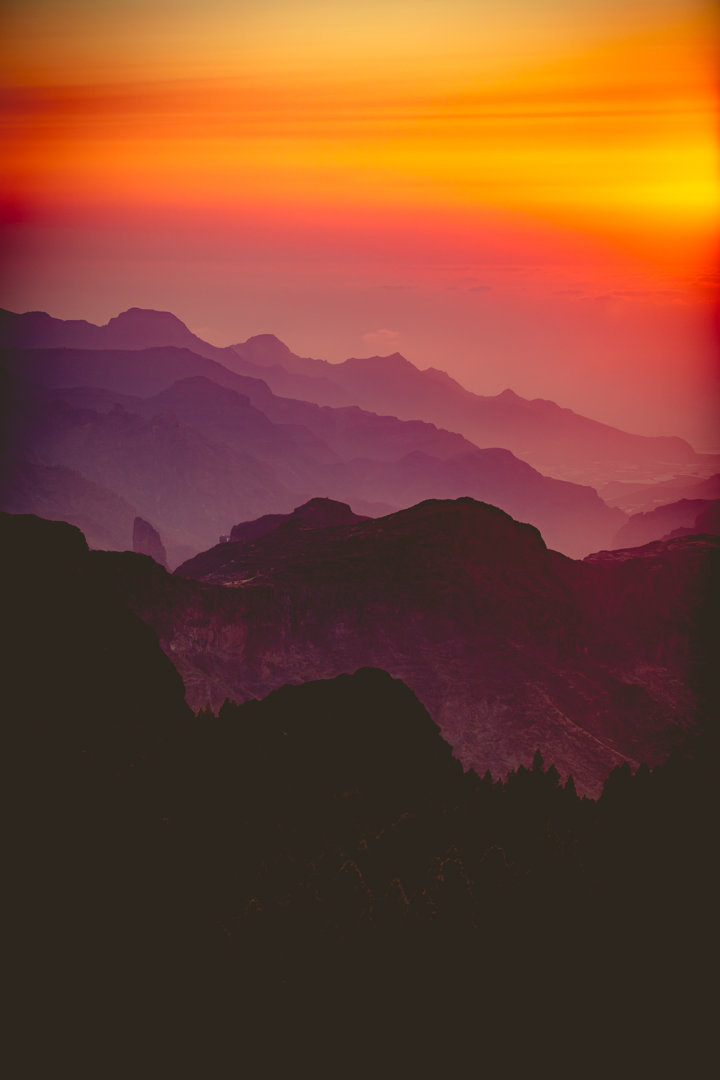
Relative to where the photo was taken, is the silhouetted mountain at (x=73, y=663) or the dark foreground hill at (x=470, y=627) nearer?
the silhouetted mountain at (x=73, y=663)

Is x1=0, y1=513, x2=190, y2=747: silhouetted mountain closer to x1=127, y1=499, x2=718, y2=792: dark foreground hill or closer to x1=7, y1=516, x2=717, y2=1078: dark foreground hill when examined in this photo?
x1=7, y1=516, x2=717, y2=1078: dark foreground hill

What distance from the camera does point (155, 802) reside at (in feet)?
208

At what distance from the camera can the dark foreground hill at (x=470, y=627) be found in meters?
156

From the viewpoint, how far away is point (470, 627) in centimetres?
17188

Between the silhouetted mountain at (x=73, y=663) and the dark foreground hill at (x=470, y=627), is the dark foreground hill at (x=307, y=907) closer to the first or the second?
the silhouetted mountain at (x=73, y=663)

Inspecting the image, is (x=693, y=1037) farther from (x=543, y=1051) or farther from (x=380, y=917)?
(x=380, y=917)

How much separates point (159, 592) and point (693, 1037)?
11538 centimetres

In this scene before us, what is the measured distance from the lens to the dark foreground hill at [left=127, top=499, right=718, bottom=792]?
155625 millimetres

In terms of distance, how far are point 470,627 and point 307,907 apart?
118 metres

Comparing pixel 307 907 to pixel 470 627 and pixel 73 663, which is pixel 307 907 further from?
pixel 470 627

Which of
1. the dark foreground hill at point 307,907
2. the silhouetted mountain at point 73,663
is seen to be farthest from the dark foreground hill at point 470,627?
the dark foreground hill at point 307,907

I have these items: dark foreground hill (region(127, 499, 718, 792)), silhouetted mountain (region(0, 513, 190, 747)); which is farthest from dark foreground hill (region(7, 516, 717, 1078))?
dark foreground hill (region(127, 499, 718, 792))

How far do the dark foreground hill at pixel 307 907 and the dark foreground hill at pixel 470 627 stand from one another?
69340 millimetres

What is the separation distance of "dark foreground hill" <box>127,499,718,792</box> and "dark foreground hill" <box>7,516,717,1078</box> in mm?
69340
